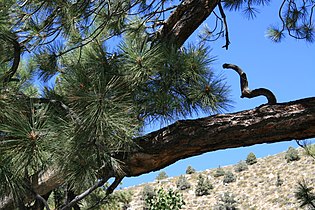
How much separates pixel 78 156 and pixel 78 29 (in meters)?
0.72

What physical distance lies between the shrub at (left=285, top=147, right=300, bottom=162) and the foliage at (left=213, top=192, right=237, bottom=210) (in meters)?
2.22

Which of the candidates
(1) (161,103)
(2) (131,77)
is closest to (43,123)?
(2) (131,77)

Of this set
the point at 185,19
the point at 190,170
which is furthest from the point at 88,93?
the point at 190,170

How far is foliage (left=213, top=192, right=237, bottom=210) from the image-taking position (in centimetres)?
1259

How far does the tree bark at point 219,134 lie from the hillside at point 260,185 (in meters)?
9.68

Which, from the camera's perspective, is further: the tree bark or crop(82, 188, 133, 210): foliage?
crop(82, 188, 133, 210): foliage

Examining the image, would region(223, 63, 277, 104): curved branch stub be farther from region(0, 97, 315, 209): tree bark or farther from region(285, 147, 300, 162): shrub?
region(285, 147, 300, 162): shrub

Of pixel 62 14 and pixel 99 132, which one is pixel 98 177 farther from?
pixel 62 14

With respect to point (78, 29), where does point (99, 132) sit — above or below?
below

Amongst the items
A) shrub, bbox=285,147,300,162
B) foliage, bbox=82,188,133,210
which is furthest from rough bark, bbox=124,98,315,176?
shrub, bbox=285,147,300,162

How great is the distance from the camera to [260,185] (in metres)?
13.9

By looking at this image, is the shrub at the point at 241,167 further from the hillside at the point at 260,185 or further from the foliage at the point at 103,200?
the foliage at the point at 103,200

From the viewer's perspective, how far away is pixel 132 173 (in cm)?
180

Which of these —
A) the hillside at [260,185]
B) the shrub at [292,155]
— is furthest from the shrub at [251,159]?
the shrub at [292,155]
